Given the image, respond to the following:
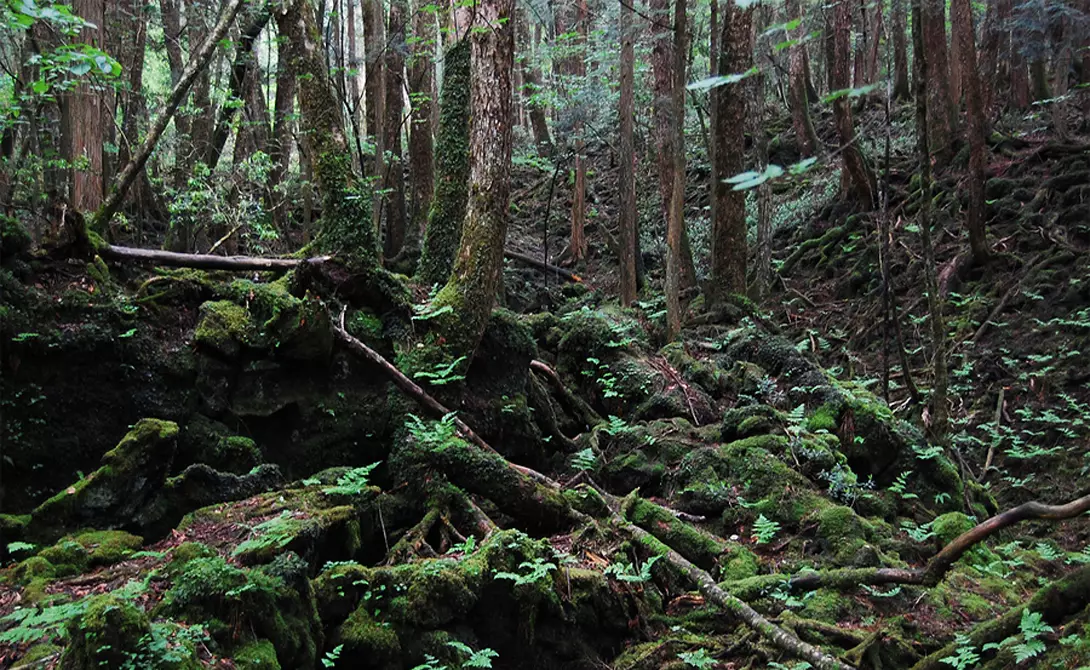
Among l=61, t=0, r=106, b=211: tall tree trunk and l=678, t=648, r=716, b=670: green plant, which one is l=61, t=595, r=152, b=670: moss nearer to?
l=678, t=648, r=716, b=670: green plant

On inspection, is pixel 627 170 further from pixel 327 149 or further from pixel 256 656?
pixel 256 656

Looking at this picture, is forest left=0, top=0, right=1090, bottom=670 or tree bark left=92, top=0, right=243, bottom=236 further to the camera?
tree bark left=92, top=0, right=243, bottom=236

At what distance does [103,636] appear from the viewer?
3123 millimetres

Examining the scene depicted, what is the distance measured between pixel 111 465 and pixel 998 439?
10093 mm

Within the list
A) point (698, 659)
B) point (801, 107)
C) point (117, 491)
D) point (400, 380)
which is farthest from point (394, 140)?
point (698, 659)

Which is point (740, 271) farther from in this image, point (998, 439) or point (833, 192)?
point (833, 192)

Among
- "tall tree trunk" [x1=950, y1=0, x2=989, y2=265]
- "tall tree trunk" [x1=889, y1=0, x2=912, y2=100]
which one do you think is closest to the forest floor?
"tall tree trunk" [x1=950, y1=0, x2=989, y2=265]

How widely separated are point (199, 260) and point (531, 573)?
14.5 feet

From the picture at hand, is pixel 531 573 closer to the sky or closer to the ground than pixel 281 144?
closer to the ground

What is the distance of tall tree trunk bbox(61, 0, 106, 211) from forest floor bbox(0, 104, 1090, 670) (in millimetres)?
4866

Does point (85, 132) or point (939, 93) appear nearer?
point (85, 132)

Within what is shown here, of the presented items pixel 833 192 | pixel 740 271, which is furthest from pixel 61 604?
pixel 833 192

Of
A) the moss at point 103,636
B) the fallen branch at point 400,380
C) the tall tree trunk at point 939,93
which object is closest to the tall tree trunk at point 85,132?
the fallen branch at point 400,380

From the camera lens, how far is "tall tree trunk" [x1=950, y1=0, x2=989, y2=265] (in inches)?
497
